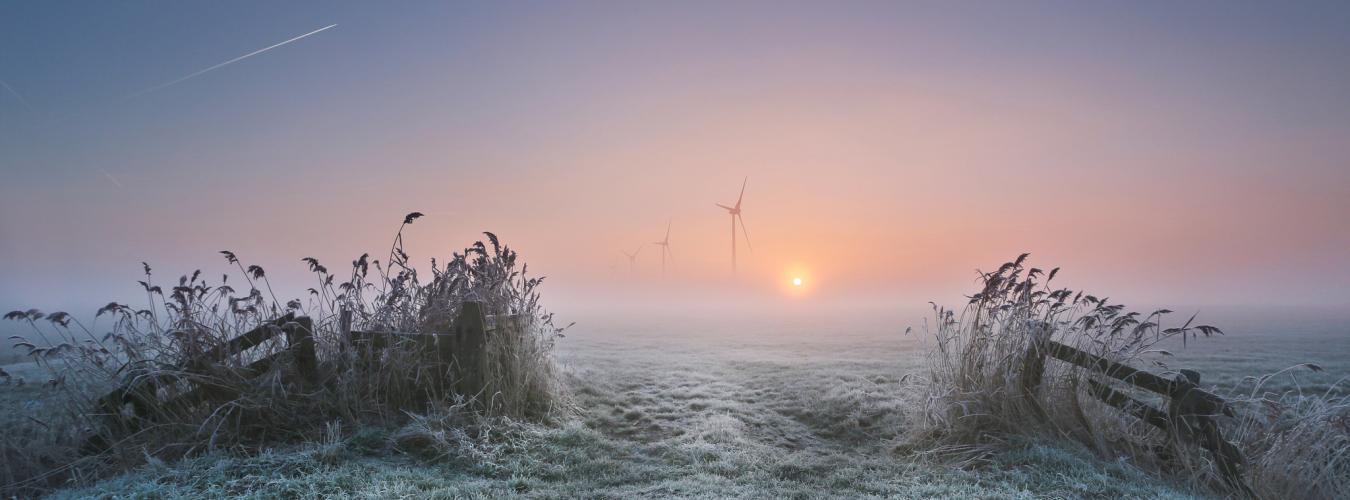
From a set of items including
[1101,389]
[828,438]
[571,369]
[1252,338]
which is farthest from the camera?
[1252,338]

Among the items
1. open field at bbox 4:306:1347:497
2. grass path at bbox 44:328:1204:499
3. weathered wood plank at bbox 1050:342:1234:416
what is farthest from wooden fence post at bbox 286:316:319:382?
weathered wood plank at bbox 1050:342:1234:416

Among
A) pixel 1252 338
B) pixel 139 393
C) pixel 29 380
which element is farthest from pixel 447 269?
pixel 1252 338

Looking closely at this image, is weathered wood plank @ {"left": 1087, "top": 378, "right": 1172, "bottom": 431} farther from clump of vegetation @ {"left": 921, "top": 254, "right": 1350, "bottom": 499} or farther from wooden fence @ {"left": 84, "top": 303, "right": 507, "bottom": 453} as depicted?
wooden fence @ {"left": 84, "top": 303, "right": 507, "bottom": 453}

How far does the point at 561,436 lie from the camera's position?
6449mm

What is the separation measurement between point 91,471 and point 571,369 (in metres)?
6.19

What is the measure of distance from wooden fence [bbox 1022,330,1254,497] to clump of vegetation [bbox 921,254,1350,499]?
62mm

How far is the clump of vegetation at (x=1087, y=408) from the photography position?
18.8 ft

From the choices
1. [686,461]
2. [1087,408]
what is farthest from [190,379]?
[1087,408]

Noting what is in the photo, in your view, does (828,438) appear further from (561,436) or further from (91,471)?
(91,471)

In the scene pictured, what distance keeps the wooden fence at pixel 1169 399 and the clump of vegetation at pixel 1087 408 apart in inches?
2.4

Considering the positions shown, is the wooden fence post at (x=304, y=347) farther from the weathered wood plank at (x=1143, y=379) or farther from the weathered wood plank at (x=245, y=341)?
the weathered wood plank at (x=1143, y=379)

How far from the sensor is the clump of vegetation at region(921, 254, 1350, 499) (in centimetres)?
573

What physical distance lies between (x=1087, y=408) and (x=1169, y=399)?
Answer: 708 millimetres

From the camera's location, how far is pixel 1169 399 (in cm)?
593
